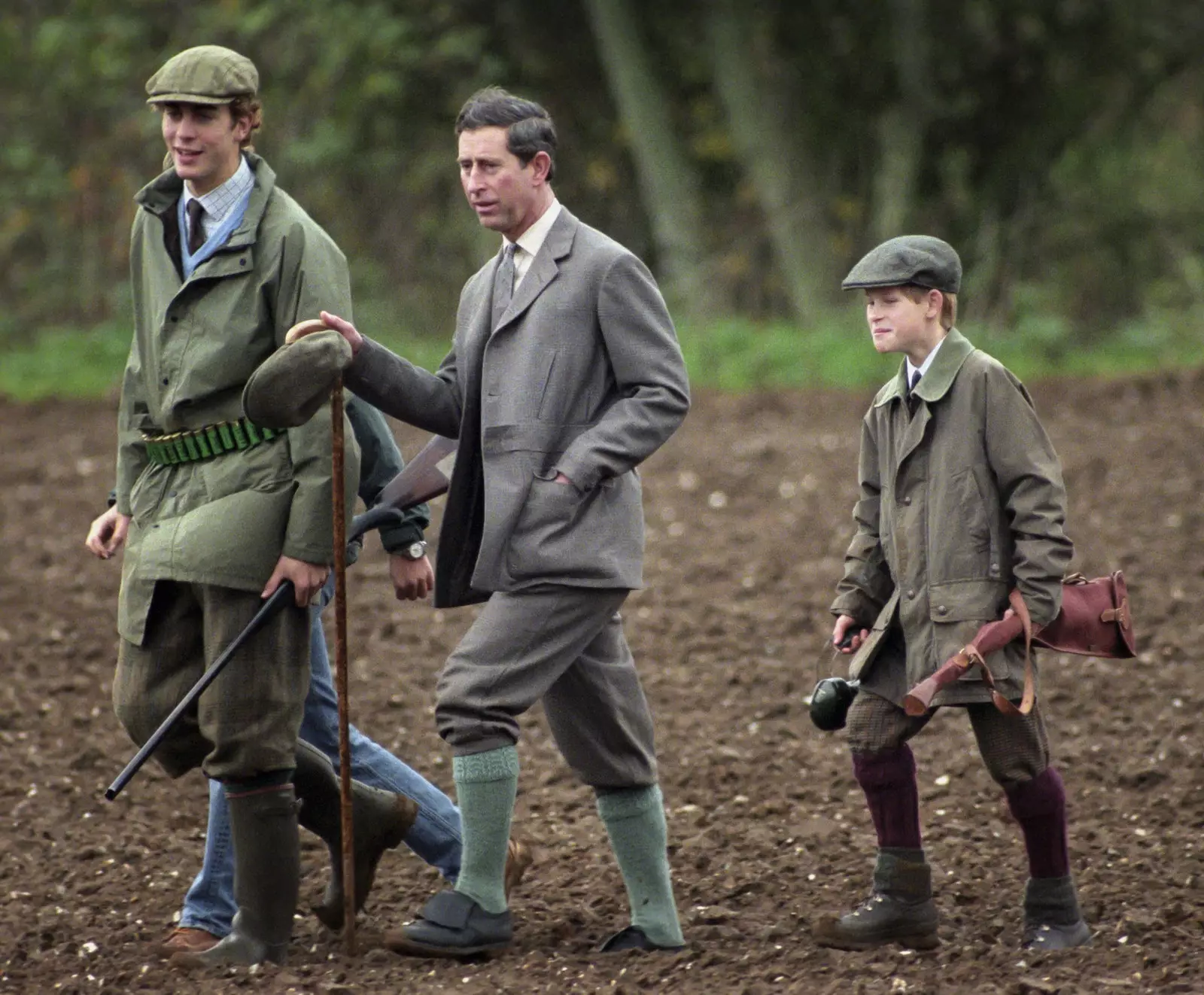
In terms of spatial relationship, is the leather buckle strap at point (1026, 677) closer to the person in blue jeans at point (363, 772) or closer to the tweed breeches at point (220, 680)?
the person in blue jeans at point (363, 772)

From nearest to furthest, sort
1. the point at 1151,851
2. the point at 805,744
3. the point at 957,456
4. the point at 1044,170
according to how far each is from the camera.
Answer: the point at 957,456
the point at 1151,851
the point at 805,744
the point at 1044,170

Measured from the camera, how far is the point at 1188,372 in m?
13.1

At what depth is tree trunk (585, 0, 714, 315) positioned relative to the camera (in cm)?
1850

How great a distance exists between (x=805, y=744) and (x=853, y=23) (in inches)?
524

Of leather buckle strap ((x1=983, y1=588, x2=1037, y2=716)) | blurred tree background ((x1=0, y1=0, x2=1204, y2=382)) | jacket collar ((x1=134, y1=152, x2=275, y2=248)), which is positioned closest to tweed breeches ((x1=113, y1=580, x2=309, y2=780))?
jacket collar ((x1=134, y1=152, x2=275, y2=248))

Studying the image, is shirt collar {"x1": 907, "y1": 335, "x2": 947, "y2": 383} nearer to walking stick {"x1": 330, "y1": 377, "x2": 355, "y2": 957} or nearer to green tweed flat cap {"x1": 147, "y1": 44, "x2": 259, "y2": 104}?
walking stick {"x1": 330, "y1": 377, "x2": 355, "y2": 957}

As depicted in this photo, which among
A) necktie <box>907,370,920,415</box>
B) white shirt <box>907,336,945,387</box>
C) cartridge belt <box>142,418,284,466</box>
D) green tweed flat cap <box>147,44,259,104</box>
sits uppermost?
green tweed flat cap <box>147,44,259,104</box>

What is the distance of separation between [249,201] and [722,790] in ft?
8.48

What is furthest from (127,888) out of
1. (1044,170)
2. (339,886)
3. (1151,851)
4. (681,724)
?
(1044,170)

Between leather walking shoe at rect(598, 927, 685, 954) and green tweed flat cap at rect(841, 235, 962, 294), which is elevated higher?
green tweed flat cap at rect(841, 235, 962, 294)

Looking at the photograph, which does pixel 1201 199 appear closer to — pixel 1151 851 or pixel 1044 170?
pixel 1044 170

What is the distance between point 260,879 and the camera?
14.9ft

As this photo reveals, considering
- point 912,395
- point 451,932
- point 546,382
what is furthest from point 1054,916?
point 546,382

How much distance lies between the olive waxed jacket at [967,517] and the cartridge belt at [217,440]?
4.63 ft
